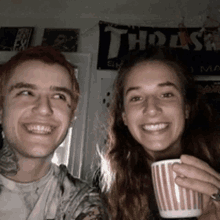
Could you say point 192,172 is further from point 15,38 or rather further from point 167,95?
point 15,38

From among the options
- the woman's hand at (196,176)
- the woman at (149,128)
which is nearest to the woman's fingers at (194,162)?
the woman's hand at (196,176)

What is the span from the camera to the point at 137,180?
1013mm

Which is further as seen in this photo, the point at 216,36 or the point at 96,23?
the point at 96,23

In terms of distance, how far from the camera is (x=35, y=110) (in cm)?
86

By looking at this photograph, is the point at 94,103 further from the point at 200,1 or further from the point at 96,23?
the point at 200,1

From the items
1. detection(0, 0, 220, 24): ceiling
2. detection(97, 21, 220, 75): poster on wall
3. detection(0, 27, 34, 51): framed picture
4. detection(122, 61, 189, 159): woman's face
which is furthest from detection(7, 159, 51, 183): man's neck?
detection(0, 0, 220, 24): ceiling

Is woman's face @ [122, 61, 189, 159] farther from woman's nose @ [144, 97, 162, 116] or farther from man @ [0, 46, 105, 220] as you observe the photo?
man @ [0, 46, 105, 220]

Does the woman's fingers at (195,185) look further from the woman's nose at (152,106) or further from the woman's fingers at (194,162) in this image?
the woman's nose at (152,106)

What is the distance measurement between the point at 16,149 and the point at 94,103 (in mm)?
1002

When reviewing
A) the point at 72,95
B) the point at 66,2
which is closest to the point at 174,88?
the point at 72,95

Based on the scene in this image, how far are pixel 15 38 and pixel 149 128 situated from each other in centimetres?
169

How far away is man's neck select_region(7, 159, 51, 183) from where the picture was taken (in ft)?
2.85

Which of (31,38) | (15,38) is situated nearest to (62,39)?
(31,38)

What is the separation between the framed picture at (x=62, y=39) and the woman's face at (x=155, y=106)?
3.57ft
